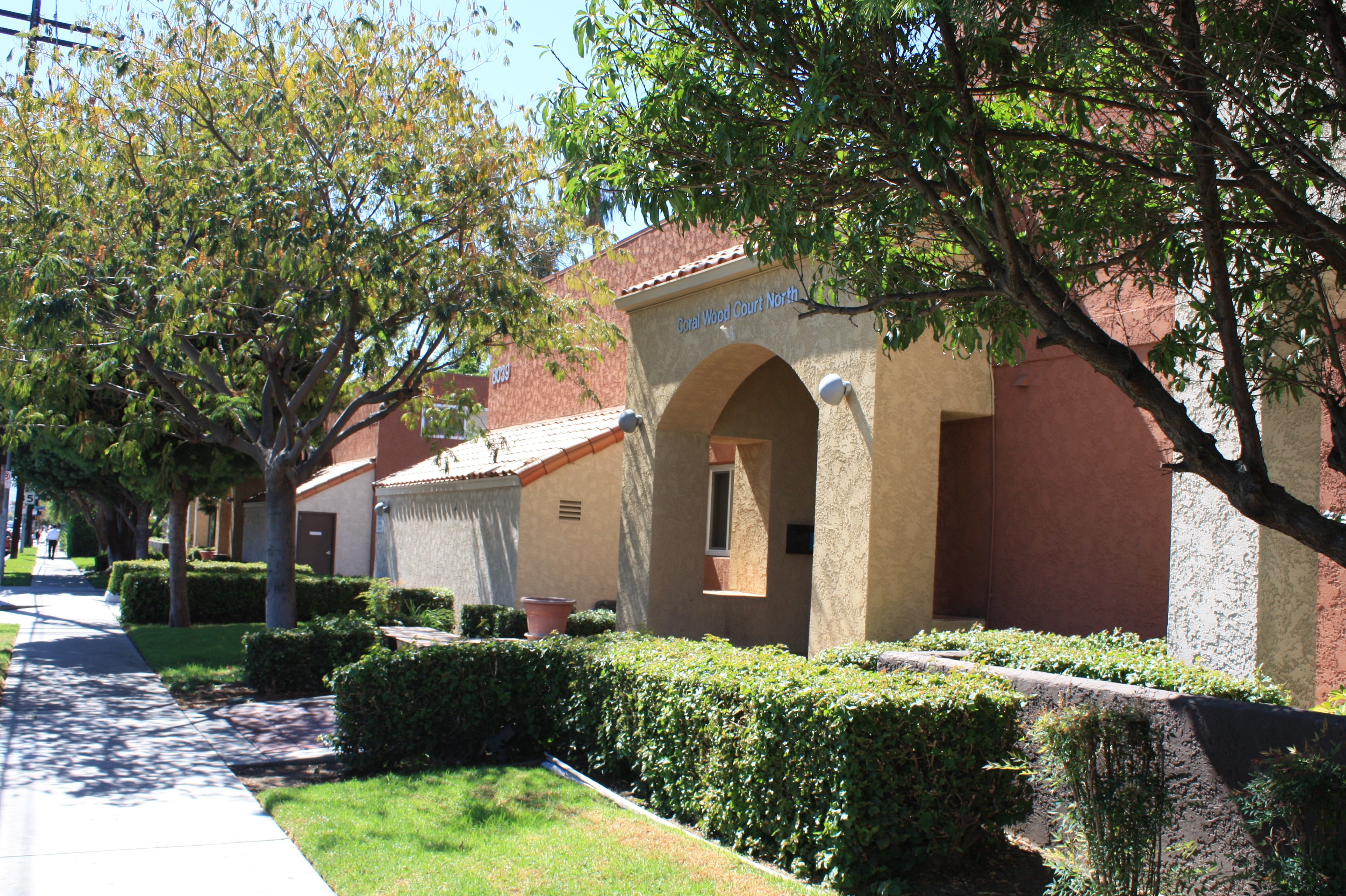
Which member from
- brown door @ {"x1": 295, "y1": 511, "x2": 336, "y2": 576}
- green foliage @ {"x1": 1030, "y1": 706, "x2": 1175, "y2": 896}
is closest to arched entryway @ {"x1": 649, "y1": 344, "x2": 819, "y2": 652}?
green foliage @ {"x1": 1030, "y1": 706, "x2": 1175, "y2": 896}

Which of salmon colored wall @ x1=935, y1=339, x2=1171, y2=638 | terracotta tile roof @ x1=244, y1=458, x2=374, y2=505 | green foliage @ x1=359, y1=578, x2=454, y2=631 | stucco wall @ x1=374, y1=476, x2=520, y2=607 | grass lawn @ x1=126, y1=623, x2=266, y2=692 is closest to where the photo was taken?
salmon colored wall @ x1=935, y1=339, x2=1171, y2=638

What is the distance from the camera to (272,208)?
988 centimetres

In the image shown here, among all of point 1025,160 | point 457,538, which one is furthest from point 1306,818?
point 457,538

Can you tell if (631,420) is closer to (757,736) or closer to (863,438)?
(863,438)

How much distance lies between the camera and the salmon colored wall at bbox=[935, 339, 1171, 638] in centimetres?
930

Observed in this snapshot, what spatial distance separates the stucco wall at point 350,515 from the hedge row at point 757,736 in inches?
1019

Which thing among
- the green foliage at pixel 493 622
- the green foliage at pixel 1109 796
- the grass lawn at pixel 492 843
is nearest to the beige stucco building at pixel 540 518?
the green foliage at pixel 493 622

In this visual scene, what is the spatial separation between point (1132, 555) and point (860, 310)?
17.1ft

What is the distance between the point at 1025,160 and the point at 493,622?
12.3 metres

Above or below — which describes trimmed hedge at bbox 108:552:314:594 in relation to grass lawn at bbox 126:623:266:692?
above

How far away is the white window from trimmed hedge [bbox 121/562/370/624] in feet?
24.8

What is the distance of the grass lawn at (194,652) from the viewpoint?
12125 mm

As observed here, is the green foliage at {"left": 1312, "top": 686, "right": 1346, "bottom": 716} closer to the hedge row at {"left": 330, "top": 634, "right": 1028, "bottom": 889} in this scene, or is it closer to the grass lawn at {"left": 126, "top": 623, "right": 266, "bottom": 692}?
the hedge row at {"left": 330, "top": 634, "right": 1028, "bottom": 889}

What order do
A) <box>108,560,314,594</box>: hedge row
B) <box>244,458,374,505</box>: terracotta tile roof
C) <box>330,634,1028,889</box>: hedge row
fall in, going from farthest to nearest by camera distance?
1. <box>244,458,374,505</box>: terracotta tile roof
2. <box>108,560,314,594</box>: hedge row
3. <box>330,634,1028,889</box>: hedge row
